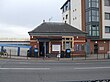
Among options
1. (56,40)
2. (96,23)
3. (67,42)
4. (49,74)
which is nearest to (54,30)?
(56,40)

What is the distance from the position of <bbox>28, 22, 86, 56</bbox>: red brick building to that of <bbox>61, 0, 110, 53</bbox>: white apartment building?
43.4ft

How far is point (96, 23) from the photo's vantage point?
196 ft

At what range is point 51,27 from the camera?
158ft

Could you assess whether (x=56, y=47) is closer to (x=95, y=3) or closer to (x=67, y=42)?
(x=67, y=42)

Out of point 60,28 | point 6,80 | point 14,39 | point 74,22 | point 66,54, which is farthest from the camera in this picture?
point 14,39

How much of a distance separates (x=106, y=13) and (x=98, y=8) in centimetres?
241

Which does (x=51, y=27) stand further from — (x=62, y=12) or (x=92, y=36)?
(x=62, y=12)

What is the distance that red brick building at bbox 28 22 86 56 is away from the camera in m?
44.1

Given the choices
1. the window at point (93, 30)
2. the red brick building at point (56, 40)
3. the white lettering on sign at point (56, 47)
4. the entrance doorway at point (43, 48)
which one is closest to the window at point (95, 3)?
the window at point (93, 30)

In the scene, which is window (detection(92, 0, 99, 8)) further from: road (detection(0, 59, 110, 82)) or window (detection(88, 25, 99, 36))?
road (detection(0, 59, 110, 82))

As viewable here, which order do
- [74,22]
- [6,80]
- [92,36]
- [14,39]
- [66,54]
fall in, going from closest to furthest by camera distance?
[6,80] → [66,54] → [92,36] → [74,22] → [14,39]

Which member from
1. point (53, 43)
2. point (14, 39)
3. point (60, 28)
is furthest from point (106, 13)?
point (14, 39)

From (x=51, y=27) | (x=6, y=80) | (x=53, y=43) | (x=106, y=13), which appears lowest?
(x=6, y=80)

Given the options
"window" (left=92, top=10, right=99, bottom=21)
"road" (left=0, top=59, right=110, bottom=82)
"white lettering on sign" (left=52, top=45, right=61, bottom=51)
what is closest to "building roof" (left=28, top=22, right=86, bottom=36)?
"white lettering on sign" (left=52, top=45, right=61, bottom=51)
